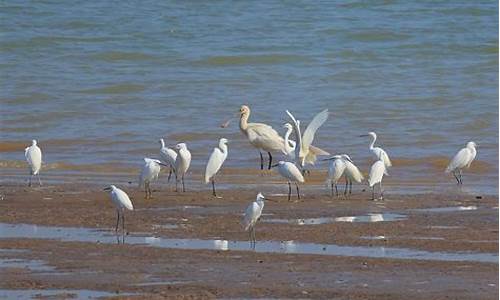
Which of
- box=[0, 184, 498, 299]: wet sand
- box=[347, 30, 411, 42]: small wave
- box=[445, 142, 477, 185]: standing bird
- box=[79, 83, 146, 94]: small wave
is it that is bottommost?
box=[0, 184, 498, 299]: wet sand

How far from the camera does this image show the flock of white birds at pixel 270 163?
12.2 m

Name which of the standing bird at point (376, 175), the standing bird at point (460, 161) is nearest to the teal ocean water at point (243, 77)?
the standing bird at point (460, 161)

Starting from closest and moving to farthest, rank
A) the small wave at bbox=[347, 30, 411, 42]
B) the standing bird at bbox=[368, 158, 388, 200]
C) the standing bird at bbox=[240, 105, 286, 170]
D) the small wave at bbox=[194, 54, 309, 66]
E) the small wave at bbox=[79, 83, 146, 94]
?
the standing bird at bbox=[368, 158, 388, 200] < the standing bird at bbox=[240, 105, 286, 170] < the small wave at bbox=[79, 83, 146, 94] < the small wave at bbox=[194, 54, 309, 66] < the small wave at bbox=[347, 30, 411, 42]

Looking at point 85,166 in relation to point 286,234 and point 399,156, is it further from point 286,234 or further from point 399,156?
point 286,234

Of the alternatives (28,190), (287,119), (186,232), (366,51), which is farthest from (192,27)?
(186,232)

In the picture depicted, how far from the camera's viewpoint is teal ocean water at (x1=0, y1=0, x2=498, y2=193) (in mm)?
20283

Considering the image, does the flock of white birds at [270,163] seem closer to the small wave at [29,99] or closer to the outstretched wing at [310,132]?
the outstretched wing at [310,132]

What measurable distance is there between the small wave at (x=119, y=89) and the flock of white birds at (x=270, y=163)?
24.7 ft

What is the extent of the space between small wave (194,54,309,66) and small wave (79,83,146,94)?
3.15 meters

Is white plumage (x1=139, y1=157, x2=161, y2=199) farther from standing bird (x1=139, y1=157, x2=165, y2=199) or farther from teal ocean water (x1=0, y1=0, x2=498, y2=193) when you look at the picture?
teal ocean water (x1=0, y1=0, x2=498, y2=193)

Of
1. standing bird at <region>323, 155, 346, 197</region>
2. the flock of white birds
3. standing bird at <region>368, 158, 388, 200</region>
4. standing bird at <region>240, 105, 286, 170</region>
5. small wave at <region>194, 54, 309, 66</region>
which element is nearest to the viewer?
the flock of white birds

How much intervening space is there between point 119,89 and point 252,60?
185 inches

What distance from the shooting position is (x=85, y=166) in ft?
59.2

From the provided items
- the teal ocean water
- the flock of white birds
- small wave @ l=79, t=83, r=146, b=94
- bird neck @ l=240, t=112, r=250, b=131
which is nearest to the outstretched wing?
the flock of white birds
